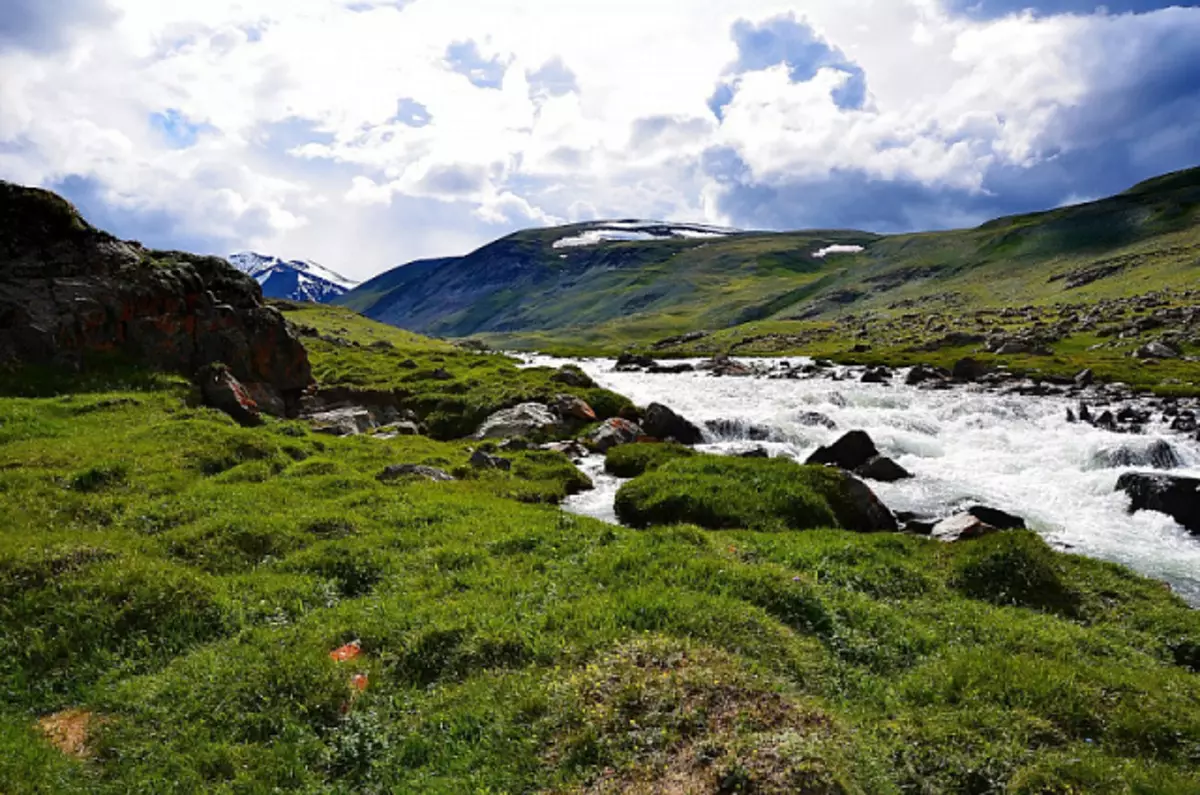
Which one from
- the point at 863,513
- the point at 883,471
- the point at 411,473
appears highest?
the point at 411,473

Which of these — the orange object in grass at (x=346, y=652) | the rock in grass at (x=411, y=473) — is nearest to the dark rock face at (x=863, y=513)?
the rock in grass at (x=411, y=473)

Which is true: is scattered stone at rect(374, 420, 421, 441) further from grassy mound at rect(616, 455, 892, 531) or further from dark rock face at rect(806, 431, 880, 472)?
dark rock face at rect(806, 431, 880, 472)

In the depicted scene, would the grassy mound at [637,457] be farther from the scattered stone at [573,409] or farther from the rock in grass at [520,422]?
the scattered stone at [573,409]

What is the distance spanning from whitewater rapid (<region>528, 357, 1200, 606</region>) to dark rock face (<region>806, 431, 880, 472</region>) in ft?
7.80

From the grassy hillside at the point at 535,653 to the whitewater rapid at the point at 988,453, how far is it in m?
6.84

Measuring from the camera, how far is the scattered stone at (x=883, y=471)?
104ft

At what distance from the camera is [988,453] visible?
38250mm

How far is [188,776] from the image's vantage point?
927 centimetres

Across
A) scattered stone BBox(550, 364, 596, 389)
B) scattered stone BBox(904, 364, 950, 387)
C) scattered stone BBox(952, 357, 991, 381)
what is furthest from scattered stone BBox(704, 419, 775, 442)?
scattered stone BBox(952, 357, 991, 381)

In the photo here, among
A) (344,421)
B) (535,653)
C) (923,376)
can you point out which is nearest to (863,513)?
(535,653)

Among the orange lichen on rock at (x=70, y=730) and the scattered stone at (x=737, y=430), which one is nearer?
the orange lichen on rock at (x=70, y=730)

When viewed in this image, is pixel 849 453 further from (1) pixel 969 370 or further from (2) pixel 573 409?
(1) pixel 969 370

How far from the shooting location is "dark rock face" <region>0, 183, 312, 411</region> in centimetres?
2853

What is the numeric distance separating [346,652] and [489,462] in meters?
17.3
